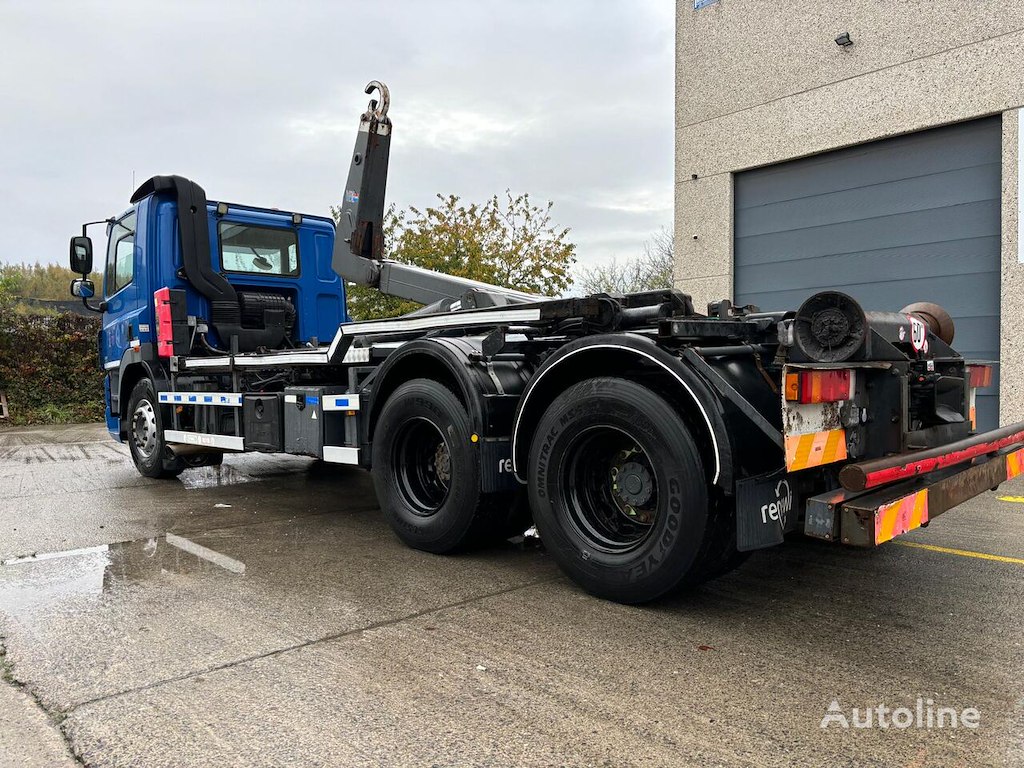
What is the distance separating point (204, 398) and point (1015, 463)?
6448mm

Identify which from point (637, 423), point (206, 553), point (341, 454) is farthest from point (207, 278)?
point (637, 423)

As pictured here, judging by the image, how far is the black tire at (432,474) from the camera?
15.6 ft

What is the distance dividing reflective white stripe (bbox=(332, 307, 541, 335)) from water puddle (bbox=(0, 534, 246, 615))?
72.9 inches

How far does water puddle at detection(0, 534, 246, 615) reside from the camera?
4.31 metres

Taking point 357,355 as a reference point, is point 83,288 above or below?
above

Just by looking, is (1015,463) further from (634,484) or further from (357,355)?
(357,355)

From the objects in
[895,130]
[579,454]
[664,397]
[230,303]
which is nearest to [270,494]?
[230,303]

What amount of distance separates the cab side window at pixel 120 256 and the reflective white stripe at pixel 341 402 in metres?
3.89

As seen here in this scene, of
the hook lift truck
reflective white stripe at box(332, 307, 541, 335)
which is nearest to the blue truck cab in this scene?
the hook lift truck

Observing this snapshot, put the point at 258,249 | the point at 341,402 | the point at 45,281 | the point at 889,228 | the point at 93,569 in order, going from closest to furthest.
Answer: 1. the point at 93,569
2. the point at 341,402
3. the point at 258,249
4. the point at 889,228
5. the point at 45,281

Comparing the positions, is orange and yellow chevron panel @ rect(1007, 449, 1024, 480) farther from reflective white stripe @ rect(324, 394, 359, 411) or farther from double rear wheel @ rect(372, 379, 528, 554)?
reflective white stripe @ rect(324, 394, 359, 411)

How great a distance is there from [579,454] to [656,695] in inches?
57.0

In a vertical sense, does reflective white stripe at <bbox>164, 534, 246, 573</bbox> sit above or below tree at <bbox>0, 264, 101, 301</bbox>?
below

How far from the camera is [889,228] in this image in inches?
424
